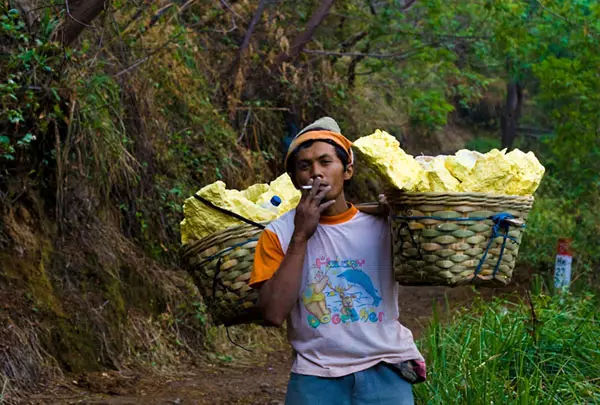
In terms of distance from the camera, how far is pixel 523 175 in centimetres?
307

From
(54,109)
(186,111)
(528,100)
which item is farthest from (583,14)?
(528,100)

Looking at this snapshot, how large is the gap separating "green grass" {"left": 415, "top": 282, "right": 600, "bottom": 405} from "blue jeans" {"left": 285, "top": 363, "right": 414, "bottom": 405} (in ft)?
4.58

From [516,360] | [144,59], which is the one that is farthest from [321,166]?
[144,59]

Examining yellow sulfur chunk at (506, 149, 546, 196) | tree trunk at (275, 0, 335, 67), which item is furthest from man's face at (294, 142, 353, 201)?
tree trunk at (275, 0, 335, 67)

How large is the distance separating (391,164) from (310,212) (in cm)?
30

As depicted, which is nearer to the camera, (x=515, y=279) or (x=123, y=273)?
(x=123, y=273)

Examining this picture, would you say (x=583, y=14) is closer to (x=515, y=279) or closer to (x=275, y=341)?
(x=515, y=279)

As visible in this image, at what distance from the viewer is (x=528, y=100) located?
1003 inches

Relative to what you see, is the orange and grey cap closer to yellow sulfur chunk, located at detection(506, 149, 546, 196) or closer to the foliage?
yellow sulfur chunk, located at detection(506, 149, 546, 196)

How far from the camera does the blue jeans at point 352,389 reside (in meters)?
3.01

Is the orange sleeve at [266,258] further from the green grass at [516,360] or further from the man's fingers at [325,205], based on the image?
the green grass at [516,360]

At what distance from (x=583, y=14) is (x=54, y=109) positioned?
5342 millimetres

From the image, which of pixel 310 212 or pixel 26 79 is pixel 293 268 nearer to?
pixel 310 212

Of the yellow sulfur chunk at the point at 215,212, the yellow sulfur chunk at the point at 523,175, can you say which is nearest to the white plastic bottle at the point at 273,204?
the yellow sulfur chunk at the point at 215,212
